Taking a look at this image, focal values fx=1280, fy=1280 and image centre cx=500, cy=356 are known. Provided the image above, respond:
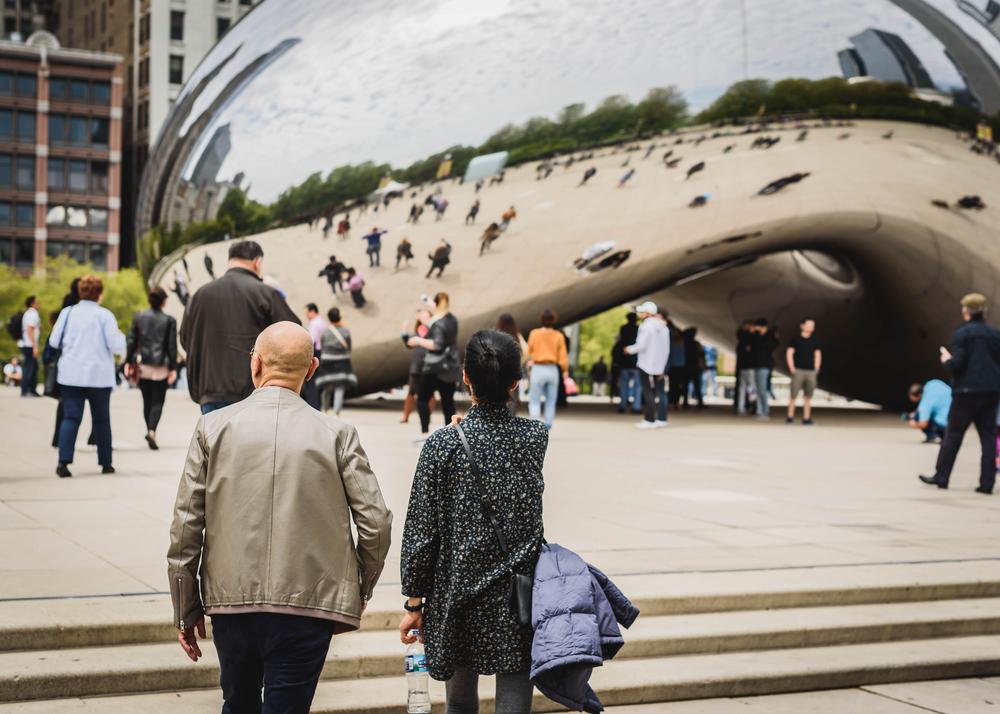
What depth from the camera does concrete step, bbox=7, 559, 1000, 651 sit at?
4.91 m

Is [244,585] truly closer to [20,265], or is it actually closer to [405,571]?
[405,571]

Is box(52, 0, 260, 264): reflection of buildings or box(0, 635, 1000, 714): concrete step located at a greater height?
box(52, 0, 260, 264): reflection of buildings

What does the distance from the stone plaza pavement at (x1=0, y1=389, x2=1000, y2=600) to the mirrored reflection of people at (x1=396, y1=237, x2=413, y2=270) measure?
3225 millimetres

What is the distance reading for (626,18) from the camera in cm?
1770

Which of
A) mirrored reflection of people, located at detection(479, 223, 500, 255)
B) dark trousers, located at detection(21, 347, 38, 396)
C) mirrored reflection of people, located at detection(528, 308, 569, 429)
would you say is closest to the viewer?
mirrored reflection of people, located at detection(528, 308, 569, 429)

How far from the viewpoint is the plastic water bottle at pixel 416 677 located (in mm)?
3740

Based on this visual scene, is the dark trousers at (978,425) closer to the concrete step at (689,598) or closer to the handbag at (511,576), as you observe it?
the concrete step at (689,598)

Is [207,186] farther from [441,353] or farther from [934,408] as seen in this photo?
[934,408]

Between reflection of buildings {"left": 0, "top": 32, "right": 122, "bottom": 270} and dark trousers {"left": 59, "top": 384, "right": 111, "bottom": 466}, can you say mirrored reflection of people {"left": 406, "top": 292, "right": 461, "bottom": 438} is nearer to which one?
dark trousers {"left": 59, "top": 384, "right": 111, "bottom": 466}

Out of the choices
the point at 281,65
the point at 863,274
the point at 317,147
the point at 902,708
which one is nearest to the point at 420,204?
the point at 317,147

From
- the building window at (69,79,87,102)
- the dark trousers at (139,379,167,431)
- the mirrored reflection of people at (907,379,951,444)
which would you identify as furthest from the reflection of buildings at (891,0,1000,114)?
the building window at (69,79,87,102)

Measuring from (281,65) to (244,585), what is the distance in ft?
53.0

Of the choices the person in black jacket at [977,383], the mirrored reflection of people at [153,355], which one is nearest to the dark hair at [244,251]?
the mirrored reflection of people at [153,355]

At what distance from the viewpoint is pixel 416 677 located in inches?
149
